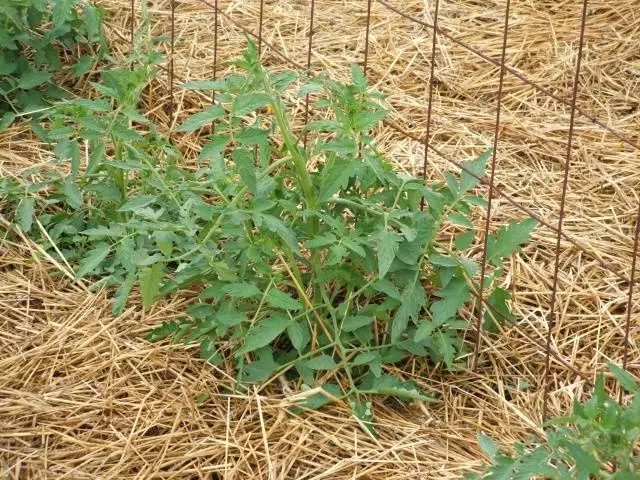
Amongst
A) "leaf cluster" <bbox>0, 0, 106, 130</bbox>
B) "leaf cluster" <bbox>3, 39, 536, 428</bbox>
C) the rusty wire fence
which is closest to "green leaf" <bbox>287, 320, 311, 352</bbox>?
"leaf cluster" <bbox>3, 39, 536, 428</bbox>

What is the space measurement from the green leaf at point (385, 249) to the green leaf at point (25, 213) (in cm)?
108

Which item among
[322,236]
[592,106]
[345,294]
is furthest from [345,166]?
[592,106]

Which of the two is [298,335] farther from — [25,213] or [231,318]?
[25,213]

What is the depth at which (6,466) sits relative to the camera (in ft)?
9.30

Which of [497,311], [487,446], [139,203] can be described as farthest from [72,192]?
[487,446]

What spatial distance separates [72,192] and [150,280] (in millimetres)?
A: 537

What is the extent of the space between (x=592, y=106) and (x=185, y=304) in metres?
1.51

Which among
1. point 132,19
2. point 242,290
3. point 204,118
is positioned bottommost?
point 242,290

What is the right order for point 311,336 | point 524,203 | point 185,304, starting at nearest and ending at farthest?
point 311,336
point 185,304
point 524,203

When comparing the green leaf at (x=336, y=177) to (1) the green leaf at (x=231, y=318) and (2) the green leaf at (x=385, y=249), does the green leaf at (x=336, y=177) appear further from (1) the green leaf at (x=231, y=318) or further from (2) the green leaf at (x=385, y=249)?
(1) the green leaf at (x=231, y=318)

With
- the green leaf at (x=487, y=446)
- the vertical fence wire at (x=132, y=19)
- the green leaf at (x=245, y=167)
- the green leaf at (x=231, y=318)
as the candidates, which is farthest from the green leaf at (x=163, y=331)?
the vertical fence wire at (x=132, y=19)

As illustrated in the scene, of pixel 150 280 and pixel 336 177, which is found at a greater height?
pixel 336 177

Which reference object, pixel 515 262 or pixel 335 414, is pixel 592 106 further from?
pixel 335 414

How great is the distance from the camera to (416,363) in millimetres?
3137
